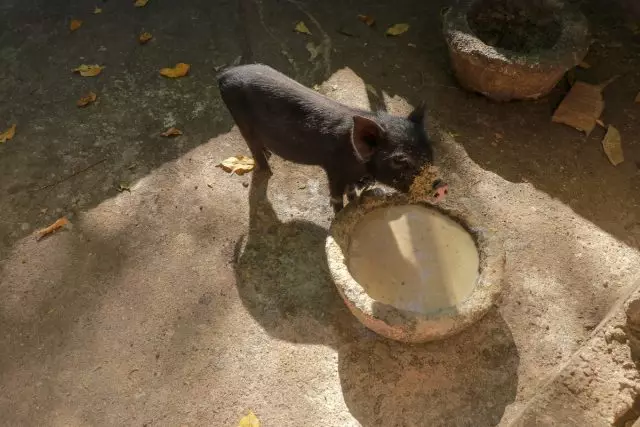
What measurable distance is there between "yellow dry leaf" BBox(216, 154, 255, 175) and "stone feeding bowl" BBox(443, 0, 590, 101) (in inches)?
87.9

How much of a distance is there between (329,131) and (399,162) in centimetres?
57

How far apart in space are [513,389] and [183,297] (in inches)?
99.4

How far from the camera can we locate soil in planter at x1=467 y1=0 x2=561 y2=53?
494 cm

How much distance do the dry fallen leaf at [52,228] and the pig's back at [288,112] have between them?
1.87 meters

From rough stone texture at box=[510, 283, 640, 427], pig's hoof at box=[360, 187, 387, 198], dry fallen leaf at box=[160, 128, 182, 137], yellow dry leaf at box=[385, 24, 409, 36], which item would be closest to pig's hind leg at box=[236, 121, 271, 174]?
dry fallen leaf at box=[160, 128, 182, 137]

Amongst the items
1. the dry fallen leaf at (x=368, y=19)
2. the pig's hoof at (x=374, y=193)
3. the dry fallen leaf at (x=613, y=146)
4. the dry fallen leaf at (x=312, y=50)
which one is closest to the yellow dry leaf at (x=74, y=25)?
the dry fallen leaf at (x=312, y=50)

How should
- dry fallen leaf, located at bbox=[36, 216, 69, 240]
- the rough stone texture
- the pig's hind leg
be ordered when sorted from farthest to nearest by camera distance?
dry fallen leaf, located at bbox=[36, 216, 69, 240] → the pig's hind leg → the rough stone texture

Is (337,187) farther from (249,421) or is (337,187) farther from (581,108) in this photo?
(581,108)

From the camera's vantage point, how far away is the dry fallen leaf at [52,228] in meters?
4.26

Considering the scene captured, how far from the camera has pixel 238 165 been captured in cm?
456

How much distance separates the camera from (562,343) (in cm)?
352

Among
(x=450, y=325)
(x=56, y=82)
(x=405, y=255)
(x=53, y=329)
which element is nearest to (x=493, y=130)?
(x=405, y=255)

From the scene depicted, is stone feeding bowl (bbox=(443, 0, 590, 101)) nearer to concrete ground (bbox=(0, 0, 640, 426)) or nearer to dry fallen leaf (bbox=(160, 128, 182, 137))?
concrete ground (bbox=(0, 0, 640, 426))

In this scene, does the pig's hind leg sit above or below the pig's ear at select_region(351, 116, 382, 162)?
below
